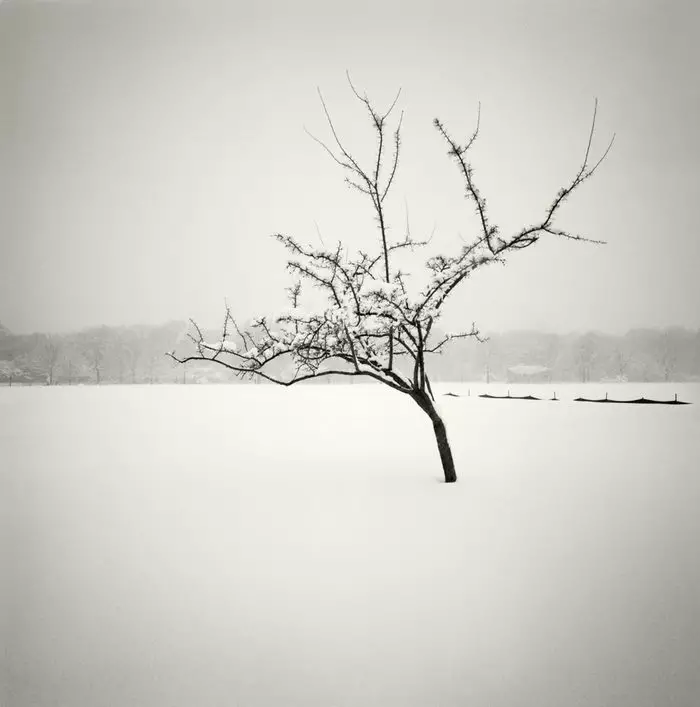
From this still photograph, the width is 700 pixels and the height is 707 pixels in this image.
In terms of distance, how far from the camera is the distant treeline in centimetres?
354

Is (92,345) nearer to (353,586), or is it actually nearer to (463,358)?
(353,586)

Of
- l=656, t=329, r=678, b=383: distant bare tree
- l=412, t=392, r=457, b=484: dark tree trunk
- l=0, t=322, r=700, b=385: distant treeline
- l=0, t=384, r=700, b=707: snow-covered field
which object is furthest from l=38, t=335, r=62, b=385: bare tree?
l=656, t=329, r=678, b=383: distant bare tree

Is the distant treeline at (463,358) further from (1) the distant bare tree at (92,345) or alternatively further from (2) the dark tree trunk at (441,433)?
(2) the dark tree trunk at (441,433)

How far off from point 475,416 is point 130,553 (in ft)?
30.7

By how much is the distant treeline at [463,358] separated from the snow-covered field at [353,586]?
4.25ft

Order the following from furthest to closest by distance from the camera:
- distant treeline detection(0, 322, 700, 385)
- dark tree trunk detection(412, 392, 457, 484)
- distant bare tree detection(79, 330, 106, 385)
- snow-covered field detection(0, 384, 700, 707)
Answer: distant bare tree detection(79, 330, 106, 385) < dark tree trunk detection(412, 392, 457, 484) < distant treeline detection(0, 322, 700, 385) < snow-covered field detection(0, 384, 700, 707)

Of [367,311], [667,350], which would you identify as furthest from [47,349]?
[667,350]

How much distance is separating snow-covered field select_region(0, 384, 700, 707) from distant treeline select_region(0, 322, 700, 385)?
1.30 m

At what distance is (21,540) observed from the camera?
9.70ft

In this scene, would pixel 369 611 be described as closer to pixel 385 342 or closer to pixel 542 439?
pixel 385 342

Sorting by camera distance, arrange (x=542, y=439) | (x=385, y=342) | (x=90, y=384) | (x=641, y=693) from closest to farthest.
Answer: (x=641, y=693) < (x=385, y=342) < (x=542, y=439) < (x=90, y=384)

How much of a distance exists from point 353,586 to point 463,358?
89.1ft

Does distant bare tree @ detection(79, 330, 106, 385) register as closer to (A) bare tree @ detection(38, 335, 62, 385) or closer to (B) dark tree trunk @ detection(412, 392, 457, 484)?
(A) bare tree @ detection(38, 335, 62, 385)

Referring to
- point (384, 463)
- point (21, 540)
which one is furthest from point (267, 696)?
point (384, 463)
